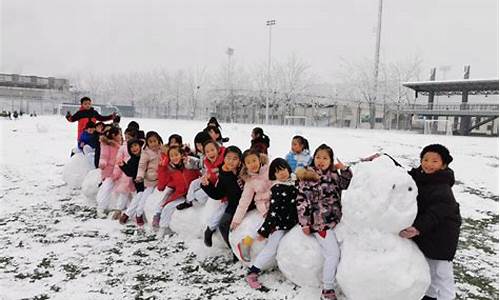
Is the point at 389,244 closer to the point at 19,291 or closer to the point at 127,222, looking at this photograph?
the point at 19,291

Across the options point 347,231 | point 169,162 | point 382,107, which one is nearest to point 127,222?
point 169,162

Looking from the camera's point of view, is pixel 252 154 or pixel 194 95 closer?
pixel 252 154

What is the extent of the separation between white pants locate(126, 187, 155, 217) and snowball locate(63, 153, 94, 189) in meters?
2.19

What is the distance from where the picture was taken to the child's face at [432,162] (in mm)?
3146

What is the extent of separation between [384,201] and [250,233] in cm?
142

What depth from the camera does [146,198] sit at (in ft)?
17.3

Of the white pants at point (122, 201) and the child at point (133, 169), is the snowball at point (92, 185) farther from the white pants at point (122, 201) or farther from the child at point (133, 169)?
the child at point (133, 169)

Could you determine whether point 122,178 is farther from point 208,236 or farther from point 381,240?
point 381,240

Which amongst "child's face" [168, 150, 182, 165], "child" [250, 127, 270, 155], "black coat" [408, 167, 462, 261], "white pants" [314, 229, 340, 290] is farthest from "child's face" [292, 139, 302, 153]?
"black coat" [408, 167, 462, 261]

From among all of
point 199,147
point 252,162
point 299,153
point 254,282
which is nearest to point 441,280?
point 254,282

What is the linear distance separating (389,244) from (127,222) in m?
3.72

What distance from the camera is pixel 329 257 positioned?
3.30 m

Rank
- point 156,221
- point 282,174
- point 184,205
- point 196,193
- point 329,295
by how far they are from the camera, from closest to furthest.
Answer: point 329,295
point 282,174
point 196,193
point 184,205
point 156,221

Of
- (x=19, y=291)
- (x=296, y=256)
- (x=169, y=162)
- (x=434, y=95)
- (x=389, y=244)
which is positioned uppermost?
(x=434, y=95)
